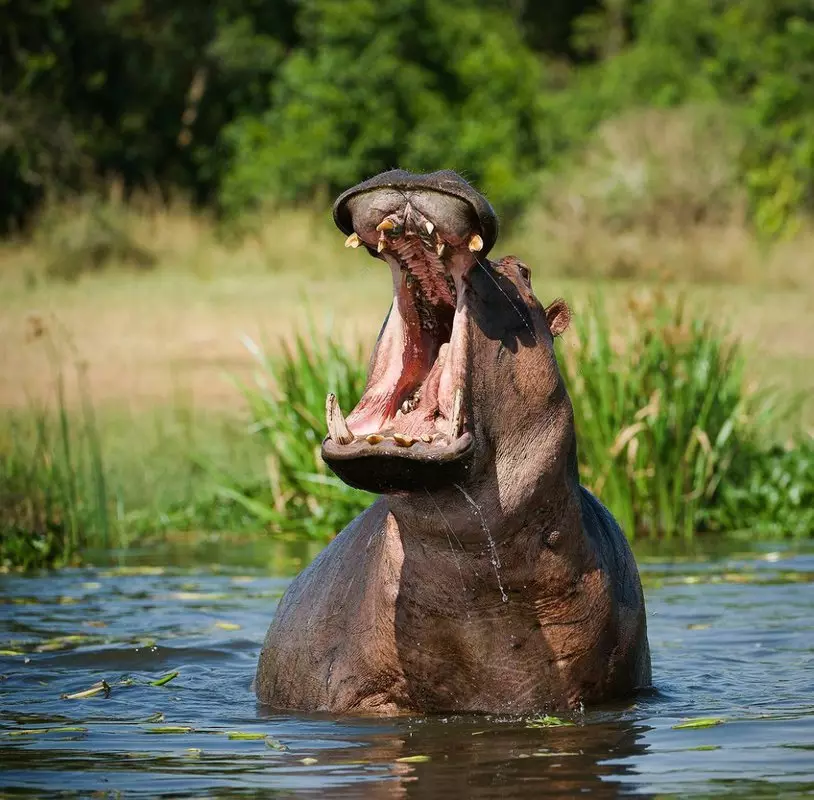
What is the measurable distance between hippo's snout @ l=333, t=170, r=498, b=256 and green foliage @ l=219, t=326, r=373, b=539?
470cm

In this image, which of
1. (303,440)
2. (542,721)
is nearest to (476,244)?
(542,721)

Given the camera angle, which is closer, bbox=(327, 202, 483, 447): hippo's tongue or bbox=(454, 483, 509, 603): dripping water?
bbox=(327, 202, 483, 447): hippo's tongue

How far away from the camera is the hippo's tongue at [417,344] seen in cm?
398

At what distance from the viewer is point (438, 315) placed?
14.1 feet

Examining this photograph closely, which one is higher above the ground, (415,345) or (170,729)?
(415,345)

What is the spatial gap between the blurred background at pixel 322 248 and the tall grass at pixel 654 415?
0.06 feet

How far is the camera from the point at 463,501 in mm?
4156

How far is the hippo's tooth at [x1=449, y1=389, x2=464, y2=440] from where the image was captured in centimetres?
403

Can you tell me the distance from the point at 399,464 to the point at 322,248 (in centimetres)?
1690

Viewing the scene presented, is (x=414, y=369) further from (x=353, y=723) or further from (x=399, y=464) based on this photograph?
(x=353, y=723)

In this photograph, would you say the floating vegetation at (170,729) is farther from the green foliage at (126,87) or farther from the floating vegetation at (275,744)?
the green foliage at (126,87)

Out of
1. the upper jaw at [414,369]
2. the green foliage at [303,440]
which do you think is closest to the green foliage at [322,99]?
the green foliage at [303,440]

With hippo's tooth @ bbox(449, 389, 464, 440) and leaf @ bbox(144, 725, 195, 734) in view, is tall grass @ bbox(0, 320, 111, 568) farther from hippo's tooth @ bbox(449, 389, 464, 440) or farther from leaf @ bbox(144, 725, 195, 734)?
hippo's tooth @ bbox(449, 389, 464, 440)

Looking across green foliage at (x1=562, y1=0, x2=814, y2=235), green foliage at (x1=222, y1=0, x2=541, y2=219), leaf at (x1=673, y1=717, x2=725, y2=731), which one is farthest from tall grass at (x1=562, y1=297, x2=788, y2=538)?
green foliage at (x1=222, y1=0, x2=541, y2=219)
